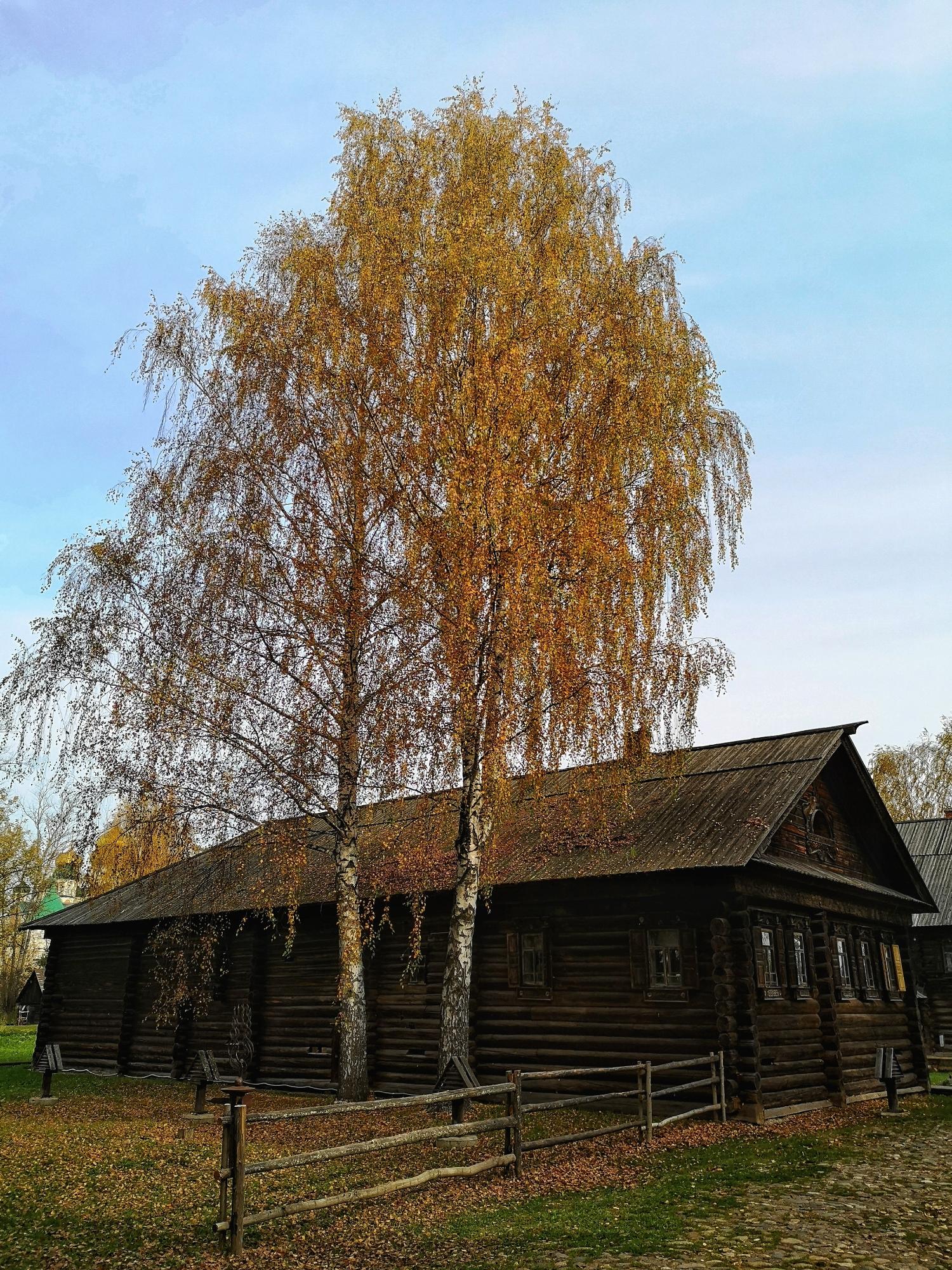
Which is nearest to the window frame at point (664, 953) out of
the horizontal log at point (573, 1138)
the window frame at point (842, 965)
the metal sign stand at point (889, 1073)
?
the horizontal log at point (573, 1138)

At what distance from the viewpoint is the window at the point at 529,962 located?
18844 millimetres

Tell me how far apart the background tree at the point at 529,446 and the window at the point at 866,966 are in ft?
32.8

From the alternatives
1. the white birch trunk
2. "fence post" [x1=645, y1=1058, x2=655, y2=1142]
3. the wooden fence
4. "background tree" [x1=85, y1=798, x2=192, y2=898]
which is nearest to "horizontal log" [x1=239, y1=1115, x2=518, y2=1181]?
the wooden fence

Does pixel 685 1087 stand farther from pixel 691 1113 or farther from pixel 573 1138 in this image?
pixel 573 1138

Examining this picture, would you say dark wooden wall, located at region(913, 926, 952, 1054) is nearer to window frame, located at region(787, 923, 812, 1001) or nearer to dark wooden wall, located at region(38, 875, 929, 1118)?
dark wooden wall, located at region(38, 875, 929, 1118)

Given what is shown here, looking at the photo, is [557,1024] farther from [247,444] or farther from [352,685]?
[247,444]

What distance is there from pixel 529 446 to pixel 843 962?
13058mm

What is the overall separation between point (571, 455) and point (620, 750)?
503 cm

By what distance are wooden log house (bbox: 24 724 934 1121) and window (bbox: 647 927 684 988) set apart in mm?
33

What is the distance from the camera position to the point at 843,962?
68.7 ft

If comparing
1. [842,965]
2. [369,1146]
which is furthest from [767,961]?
[369,1146]

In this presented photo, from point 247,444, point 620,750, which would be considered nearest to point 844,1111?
point 620,750

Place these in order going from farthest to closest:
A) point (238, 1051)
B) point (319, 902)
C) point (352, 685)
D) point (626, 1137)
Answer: point (238, 1051)
point (319, 902)
point (352, 685)
point (626, 1137)

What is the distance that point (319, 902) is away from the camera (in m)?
21.0
